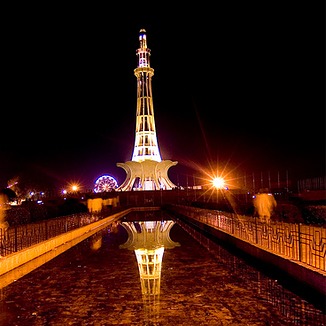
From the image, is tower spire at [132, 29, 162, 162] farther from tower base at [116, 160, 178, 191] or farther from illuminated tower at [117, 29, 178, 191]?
tower base at [116, 160, 178, 191]

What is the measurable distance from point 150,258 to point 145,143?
148 feet

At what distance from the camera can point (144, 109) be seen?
174 feet

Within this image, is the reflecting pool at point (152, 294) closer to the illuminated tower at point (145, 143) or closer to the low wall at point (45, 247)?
the low wall at point (45, 247)

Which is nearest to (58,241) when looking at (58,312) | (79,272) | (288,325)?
(79,272)

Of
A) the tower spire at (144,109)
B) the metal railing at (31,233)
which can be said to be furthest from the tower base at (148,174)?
the metal railing at (31,233)

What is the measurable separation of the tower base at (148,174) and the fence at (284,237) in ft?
123

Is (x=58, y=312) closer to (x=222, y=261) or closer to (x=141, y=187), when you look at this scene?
(x=222, y=261)

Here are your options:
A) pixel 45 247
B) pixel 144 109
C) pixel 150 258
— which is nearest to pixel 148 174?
pixel 144 109

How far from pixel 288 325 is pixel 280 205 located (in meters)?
9.90

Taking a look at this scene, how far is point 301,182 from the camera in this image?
121ft

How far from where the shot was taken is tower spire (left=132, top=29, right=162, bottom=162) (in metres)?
52.8

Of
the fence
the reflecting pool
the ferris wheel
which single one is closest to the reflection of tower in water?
the reflecting pool

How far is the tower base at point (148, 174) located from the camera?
5372cm

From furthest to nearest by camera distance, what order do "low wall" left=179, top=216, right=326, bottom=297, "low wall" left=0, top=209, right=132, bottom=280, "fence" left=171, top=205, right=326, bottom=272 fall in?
"low wall" left=0, top=209, right=132, bottom=280, "fence" left=171, top=205, right=326, bottom=272, "low wall" left=179, top=216, right=326, bottom=297
